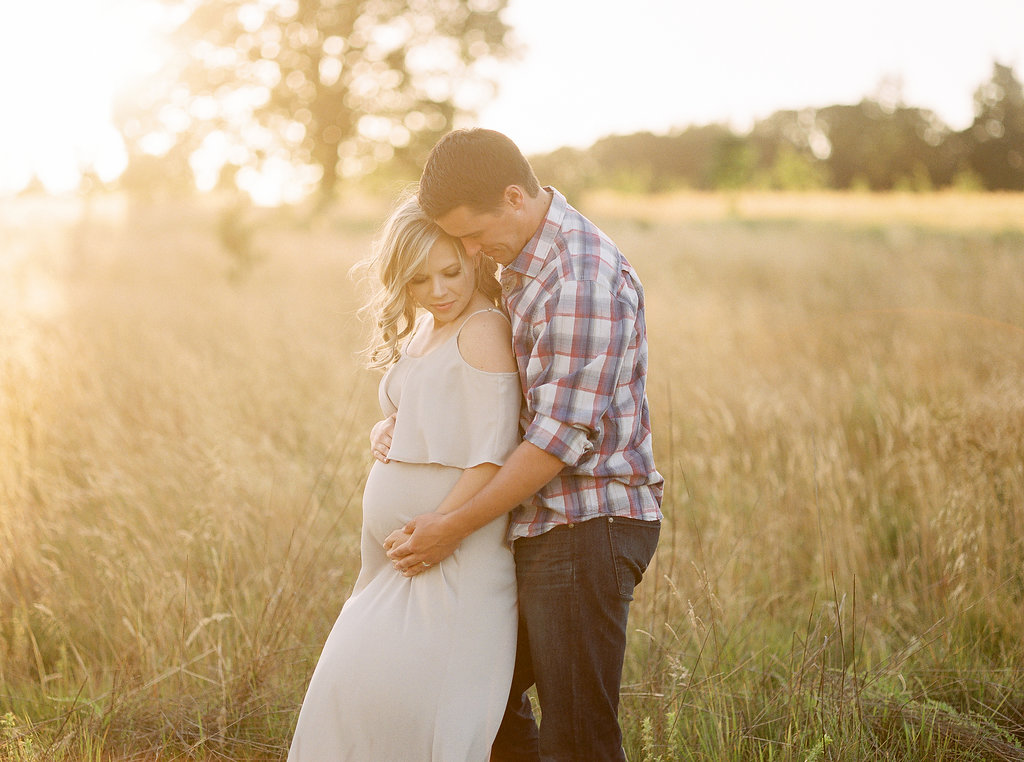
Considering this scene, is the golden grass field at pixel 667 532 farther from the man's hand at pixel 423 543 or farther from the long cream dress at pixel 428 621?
the man's hand at pixel 423 543

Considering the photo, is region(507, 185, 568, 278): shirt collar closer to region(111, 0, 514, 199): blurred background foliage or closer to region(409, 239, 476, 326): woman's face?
region(409, 239, 476, 326): woman's face

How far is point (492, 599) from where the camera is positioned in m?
2.17

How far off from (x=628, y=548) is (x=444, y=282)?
856 millimetres

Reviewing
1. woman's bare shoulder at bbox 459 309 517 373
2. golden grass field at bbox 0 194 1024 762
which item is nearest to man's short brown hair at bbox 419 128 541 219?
woman's bare shoulder at bbox 459 309 517 373

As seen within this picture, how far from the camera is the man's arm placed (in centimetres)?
201

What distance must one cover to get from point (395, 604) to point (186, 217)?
2136cm

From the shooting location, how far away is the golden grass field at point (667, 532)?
271 cm

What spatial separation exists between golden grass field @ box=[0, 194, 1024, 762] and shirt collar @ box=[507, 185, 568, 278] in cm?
102

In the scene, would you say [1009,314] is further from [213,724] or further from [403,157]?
[403,157]

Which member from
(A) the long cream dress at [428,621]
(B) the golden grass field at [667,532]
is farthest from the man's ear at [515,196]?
(B) the golden grass field at [667,532]

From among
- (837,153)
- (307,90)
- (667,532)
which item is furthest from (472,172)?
(837,153)

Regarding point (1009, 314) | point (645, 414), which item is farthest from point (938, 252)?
point (645, 414)

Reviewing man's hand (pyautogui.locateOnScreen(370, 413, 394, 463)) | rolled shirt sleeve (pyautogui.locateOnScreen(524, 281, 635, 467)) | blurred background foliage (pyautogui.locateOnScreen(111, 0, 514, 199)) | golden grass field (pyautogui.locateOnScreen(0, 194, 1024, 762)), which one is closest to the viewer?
rolled shirt sleeve (pyautogui.locateOnScreen(524, 281, 635, 467))

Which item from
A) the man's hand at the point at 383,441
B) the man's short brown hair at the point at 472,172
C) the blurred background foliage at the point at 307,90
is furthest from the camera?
the blurred background foliage at the point at 307,90
